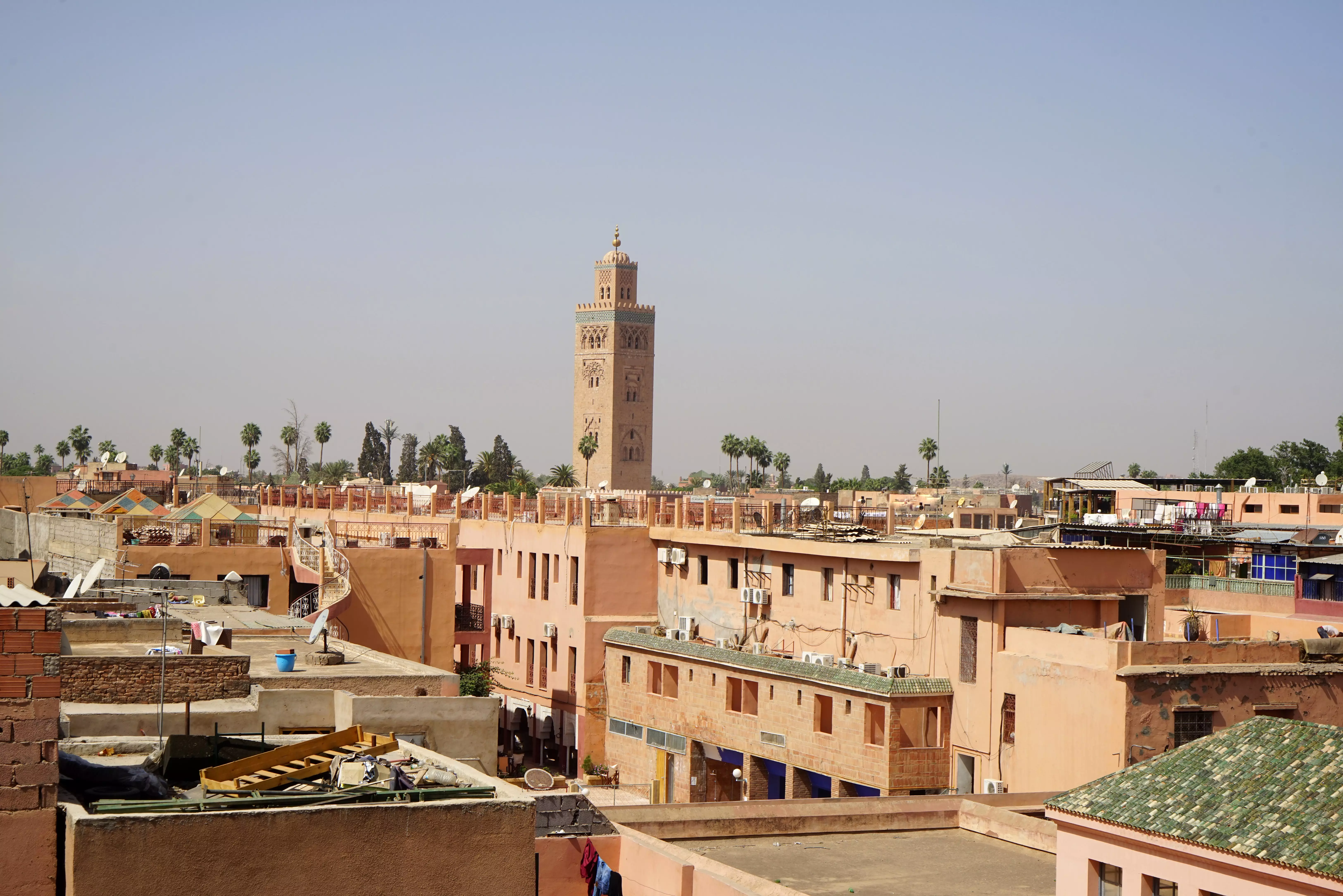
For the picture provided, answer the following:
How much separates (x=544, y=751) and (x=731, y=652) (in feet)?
41.2

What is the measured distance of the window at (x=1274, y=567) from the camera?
46.3 meters

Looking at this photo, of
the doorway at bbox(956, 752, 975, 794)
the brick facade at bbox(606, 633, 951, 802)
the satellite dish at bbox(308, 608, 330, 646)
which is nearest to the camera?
the satellite dish at bbox(308, 608, 330, 646)

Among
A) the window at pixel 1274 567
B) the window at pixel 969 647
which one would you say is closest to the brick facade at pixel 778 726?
the window at pixel 969 647

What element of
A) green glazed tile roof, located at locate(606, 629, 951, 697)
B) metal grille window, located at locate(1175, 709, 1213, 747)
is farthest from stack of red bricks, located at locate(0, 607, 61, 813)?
green glazed tile roof, located at locate(606, 629, 951, 697)

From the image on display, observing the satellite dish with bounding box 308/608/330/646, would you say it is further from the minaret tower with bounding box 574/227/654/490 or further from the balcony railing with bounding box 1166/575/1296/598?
the minaret tower with bounding box 574/227/654/490

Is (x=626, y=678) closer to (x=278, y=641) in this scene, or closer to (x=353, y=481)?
(x=278, y=641)

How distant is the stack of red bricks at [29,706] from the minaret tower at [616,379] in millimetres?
148894

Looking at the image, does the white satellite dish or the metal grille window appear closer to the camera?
the white satellite dish

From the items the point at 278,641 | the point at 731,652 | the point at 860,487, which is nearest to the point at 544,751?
the point at 731,652

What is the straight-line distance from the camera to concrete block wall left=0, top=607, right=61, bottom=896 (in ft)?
34.2

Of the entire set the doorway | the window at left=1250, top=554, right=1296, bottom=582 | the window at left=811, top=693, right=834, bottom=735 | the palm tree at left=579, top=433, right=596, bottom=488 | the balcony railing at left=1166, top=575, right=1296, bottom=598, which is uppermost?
the palm tree at left=579, top=433, right=596, bottom=488

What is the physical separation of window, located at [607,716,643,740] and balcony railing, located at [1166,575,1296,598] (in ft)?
52.6

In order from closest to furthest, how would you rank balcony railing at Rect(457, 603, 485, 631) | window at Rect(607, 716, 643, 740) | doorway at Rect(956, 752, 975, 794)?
doorway at Rect(956, 752, 975, 794), window at Rect(607, 716, 643, 740), balcony railing at Rect(457, 603, 485, 631)

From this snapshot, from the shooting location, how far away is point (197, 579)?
37844 mm
